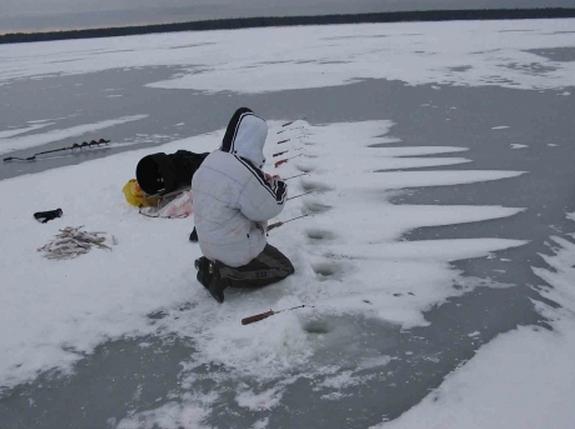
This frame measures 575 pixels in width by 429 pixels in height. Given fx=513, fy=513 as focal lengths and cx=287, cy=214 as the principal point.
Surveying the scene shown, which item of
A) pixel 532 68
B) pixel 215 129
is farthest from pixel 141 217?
pixel 532 68

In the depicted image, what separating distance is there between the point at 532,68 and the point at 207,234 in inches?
477

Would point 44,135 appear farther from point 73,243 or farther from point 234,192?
point 234,192

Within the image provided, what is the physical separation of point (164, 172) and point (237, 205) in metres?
2.18

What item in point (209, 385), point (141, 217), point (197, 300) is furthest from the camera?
point (141, 217)

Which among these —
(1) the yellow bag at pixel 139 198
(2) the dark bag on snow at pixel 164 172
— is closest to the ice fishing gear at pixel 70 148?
(1) the yellow bag at pixel 139 198

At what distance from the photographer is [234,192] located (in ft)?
10.5

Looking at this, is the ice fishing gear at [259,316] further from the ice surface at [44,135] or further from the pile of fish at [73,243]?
the ice surface at [44,135]

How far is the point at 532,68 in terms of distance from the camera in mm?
12789

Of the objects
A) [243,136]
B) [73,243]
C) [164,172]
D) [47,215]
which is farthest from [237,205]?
[47,215]

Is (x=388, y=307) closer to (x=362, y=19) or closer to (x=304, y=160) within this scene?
(x=304, y=160)

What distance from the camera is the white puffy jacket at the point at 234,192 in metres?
3.19

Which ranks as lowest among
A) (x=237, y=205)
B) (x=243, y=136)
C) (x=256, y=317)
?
(x=256, y=317)

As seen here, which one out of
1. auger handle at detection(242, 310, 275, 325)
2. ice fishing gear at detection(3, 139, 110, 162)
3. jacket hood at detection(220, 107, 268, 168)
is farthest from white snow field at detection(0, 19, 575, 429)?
jacket hood at detection(220, 107, 268, 168)

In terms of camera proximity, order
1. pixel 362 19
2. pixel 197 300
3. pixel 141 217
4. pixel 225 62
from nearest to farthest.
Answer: pixel 197 300 < pixel 141 217 < pixel 225 62 < pixel 362 19
